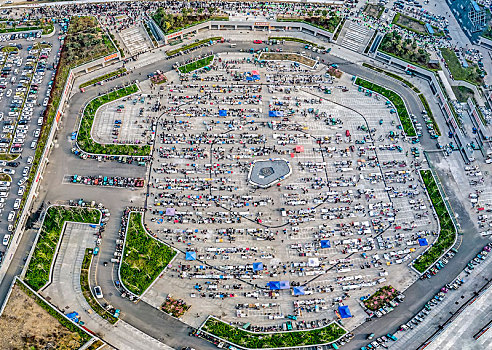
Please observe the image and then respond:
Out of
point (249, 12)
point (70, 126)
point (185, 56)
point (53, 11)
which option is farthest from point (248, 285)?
point (53, 11)

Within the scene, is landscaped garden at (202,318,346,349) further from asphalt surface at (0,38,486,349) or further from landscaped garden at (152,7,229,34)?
landscaped garden at (152,7,229,34)

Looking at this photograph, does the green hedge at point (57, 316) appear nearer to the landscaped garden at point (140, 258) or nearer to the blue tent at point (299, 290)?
the landscaped garden at point (140, 258)

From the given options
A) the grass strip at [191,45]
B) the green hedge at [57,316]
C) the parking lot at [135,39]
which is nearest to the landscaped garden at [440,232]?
the green hedge at [57,316]

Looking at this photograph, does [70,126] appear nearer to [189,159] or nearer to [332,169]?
[189,159]

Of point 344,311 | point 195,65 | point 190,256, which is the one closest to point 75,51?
point 195,65

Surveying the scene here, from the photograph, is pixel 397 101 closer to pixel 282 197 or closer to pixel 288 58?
pixel 288 58

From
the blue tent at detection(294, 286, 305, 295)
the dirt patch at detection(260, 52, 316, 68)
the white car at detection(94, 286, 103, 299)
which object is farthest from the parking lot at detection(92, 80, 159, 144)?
the blue tent at detection(294, 286, 305, 295)
